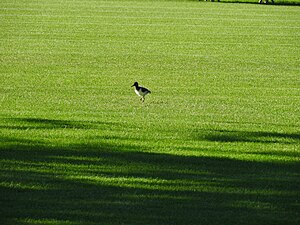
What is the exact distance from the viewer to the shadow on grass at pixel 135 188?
9.43 m

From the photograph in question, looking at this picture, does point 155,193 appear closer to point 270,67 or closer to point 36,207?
point 36,207

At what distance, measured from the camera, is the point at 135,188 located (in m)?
10.7

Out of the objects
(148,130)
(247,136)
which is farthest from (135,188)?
(247,136)

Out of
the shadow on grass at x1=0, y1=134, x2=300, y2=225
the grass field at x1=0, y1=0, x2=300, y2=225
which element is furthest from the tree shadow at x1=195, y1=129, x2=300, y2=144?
the shadow on grass at x1=0, y1=134, x2=300, y2=225

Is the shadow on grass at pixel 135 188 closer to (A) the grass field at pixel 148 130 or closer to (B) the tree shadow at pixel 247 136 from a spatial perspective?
(A) the grass field at pixel 148 130

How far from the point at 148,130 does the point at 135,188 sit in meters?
4.40

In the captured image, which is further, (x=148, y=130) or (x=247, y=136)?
(x=148, y=130)

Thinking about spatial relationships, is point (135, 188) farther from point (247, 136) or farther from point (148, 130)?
point (247, 136)

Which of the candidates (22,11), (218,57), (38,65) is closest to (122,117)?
(38,65)

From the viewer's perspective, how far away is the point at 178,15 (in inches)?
1902

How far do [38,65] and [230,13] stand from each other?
27.7m

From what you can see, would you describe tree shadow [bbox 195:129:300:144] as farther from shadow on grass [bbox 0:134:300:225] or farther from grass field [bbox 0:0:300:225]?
shadow on grass [bbox 0:134:300:225]

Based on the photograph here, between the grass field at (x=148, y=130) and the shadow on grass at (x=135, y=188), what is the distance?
0.07 feet

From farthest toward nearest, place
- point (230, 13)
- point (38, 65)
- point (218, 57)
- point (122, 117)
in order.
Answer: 1. point (230, 13)
2. point (218, 57)
3. point (38, 65)
4. point (122, 117)
